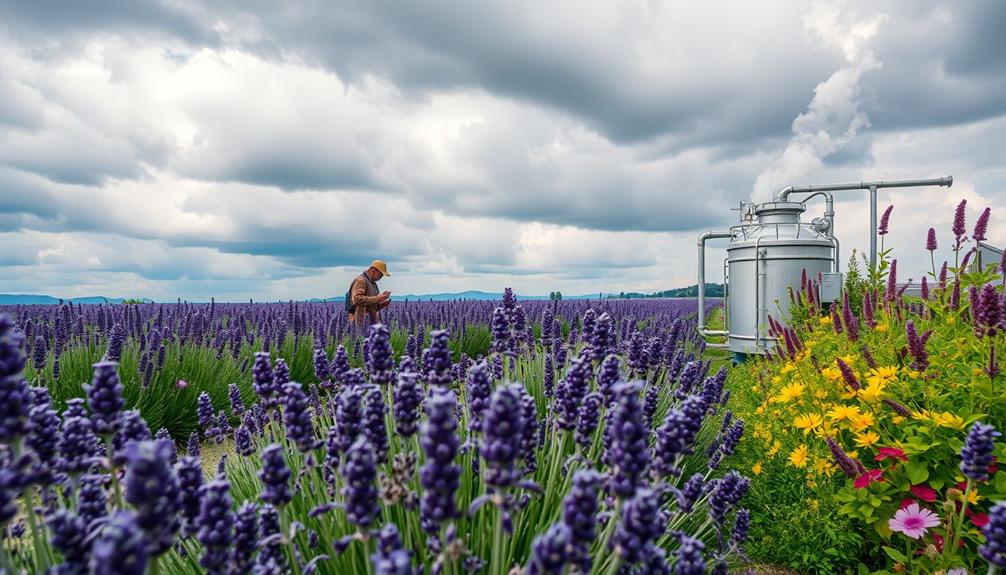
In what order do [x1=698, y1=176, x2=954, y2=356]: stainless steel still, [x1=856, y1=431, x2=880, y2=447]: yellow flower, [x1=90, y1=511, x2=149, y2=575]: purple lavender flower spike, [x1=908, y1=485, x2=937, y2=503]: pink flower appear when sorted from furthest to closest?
[x1=698, y1=176, x2=954, y2=356]: stainless steel still
[x1=856, y1=431, x2=880, y2=447]: yellow flower
[x1=908, y1=485, x2=937, y2=503]: pink flower
[x1=90, y1=511, x2=149, y2=575]: purple lavender flower spike

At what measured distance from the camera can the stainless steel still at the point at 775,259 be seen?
9.30 m

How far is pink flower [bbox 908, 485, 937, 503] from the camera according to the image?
2584mm

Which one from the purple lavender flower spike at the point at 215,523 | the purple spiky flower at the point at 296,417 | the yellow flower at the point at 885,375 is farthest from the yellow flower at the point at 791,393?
the purple lavender flower spike at the point at 215,523

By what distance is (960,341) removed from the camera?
3.17 meters

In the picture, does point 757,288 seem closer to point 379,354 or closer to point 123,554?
point 379,354

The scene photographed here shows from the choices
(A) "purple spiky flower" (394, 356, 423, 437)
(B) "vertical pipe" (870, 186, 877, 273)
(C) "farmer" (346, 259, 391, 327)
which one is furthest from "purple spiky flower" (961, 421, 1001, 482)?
(B) "vertical pipe" (870, 186, 877, 273)

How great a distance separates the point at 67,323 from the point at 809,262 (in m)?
11.8

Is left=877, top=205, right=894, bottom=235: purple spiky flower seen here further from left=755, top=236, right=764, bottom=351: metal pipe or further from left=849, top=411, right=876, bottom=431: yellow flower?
left=755, top=236, right=764, bottom=351: metal pipe

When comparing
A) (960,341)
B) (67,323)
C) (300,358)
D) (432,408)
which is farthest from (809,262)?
(67,323)

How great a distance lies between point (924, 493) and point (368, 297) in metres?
7.36

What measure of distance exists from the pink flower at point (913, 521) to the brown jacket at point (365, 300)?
7197 millimetres

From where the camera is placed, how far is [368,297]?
855 cm

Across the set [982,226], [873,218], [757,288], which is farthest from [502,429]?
[873,218]

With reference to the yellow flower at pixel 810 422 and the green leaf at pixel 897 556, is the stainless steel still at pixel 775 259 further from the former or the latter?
the green leaf at pixel 897 556
